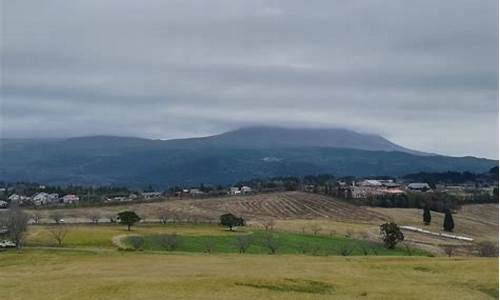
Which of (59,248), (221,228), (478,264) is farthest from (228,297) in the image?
(221,228)

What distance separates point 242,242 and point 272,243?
13.0ft

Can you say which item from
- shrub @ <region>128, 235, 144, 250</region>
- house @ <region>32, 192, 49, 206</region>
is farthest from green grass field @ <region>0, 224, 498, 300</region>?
house @ <region>32, 192, 49, 206</region>

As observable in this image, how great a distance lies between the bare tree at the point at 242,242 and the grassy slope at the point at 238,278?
53.9 feet

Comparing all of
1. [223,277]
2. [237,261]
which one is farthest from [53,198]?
[223,277]

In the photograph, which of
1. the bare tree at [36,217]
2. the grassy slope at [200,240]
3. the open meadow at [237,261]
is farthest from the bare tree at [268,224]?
the bare tree at [36,217]

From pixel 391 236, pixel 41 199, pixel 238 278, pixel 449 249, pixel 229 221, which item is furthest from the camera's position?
pixel 41 199

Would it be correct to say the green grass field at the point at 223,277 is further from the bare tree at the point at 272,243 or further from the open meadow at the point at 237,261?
the bare tree at the point at 272,243

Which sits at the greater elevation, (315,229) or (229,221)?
(229,221)

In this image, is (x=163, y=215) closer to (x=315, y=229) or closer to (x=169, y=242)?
(x=315, y=229)

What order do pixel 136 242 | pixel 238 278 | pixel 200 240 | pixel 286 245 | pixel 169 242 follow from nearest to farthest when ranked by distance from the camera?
1. pixel 238 278
2. pixel 169 242
3. pixel 136 242
4. pixel 286 245
5. pixel 200 240

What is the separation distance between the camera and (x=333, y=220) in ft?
433

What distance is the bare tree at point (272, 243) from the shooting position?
82500 millimetres

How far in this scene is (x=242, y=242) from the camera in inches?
3356

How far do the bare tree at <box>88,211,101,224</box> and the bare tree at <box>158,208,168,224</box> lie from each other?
10.9 metres
